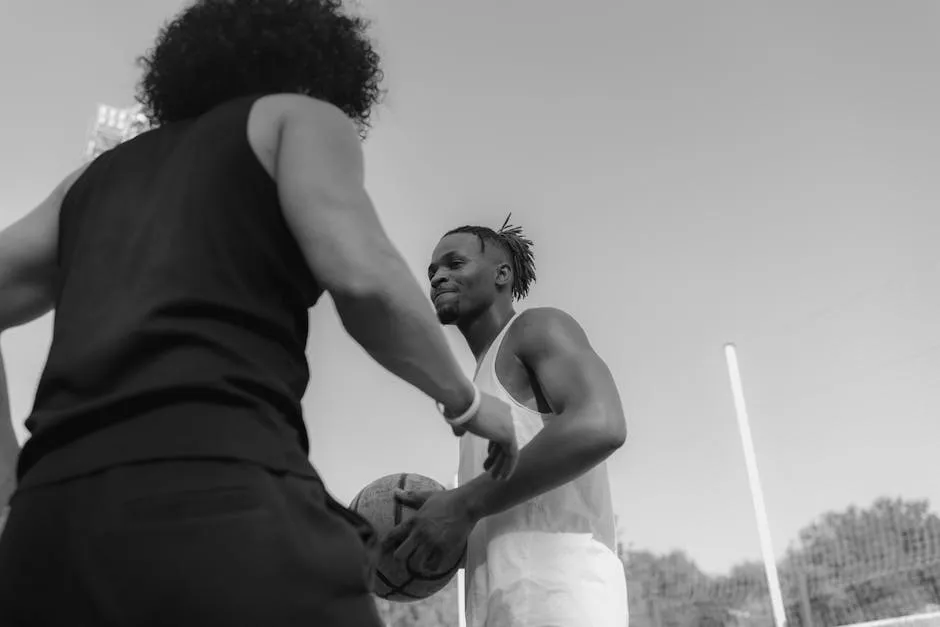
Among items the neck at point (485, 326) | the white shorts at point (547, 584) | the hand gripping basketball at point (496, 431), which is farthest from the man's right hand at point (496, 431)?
the neck at point (485, 326)

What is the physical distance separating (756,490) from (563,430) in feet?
51.2

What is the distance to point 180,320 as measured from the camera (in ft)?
4.38

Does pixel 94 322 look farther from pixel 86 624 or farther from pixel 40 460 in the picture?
pixel 86 624

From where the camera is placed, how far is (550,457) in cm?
241

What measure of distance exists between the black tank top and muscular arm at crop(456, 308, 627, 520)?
3.53ft

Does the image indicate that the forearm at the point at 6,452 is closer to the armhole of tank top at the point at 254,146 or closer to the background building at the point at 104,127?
the armhole of tank top at the point at 254,146

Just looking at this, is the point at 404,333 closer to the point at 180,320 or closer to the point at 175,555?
the point at 180,320

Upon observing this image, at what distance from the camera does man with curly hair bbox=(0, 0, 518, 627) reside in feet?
3.86

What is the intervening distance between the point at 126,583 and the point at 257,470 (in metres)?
0.22

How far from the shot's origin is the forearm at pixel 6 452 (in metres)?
1.64

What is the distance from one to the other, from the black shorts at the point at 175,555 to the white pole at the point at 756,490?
14991 mm

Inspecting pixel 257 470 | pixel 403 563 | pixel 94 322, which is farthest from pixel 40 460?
pixel 403 563

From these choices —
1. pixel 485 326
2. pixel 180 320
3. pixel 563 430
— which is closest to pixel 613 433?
pixel 563 430

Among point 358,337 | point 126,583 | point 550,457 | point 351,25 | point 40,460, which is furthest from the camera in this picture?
point 550,457
